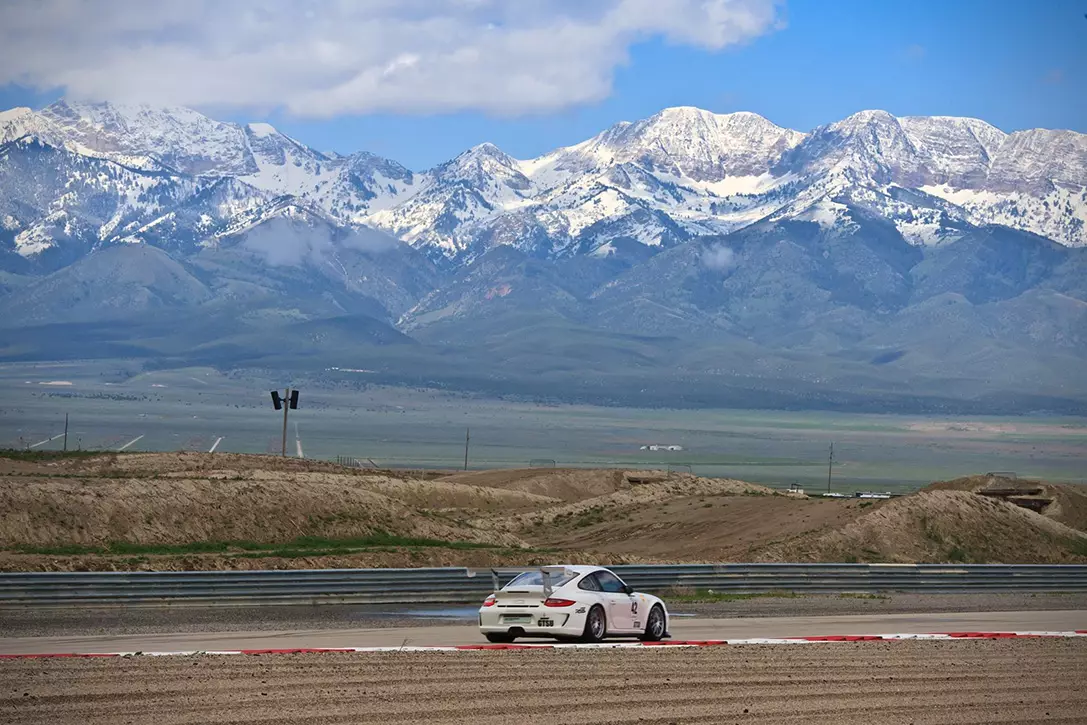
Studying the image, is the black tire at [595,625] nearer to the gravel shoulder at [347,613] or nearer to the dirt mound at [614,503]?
the gravel shoulder at [347,613]

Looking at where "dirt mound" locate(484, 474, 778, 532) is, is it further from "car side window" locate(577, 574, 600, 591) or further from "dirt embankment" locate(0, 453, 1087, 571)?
"car side window" locate(577, 574, 600, 591)

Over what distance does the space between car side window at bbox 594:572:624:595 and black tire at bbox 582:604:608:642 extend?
1.52 ft

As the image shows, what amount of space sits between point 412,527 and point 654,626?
83.0 ft

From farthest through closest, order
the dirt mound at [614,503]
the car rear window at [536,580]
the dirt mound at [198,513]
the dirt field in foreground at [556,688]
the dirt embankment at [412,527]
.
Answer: the dirt mound at [614,503], the dirt mound at [198,513], the dirt embankment at [412,527], the car rear window at [536,580], the dirt field in foreground at [556,688]

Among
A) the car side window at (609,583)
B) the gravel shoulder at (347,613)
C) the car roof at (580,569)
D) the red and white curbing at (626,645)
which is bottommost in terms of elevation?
the gravel shoulder at (347,613)

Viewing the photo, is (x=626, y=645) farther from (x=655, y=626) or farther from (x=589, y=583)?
(x=655, y=626)

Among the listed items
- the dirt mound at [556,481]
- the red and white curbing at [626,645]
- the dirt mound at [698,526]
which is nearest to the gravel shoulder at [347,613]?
the red and white curbing at [626,645]

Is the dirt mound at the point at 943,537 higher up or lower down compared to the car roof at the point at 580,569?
lower down

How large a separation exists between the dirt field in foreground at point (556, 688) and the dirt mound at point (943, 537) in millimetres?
24936

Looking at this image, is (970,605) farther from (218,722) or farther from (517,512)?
(517,512)

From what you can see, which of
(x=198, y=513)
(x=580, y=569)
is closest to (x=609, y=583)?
(x=580, y=569)

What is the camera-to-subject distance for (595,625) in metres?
26.7

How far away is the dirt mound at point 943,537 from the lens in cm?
5097

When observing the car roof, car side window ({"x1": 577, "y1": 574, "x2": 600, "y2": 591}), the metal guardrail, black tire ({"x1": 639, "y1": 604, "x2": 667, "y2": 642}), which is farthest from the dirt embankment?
car side window ({"x1": 577, "y1": 574, "x2": 600, "y2": 591})
